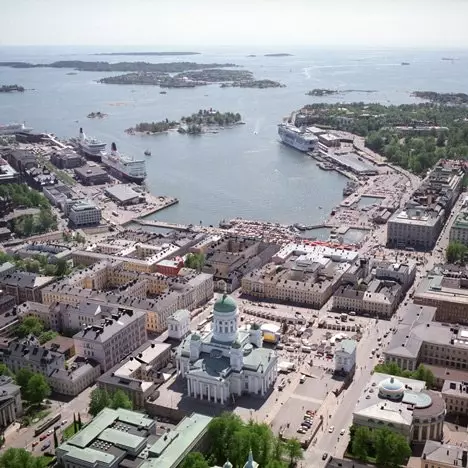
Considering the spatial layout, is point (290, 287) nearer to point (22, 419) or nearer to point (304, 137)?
point (22, 419)

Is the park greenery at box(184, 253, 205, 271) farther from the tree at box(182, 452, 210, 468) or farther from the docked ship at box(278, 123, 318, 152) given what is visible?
the docked ship at box(278, 123, 318, 152)

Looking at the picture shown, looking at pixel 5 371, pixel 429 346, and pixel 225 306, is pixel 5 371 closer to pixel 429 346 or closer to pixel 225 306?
pixel 225 306

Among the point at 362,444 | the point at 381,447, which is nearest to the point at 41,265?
the point at 362,444

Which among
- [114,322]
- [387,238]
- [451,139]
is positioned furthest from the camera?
[451,139]

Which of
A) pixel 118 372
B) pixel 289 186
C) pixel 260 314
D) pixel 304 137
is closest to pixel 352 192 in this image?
pixel 289 186

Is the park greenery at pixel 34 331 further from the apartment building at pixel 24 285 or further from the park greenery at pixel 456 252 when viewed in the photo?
the park greenery at pixel 456 252

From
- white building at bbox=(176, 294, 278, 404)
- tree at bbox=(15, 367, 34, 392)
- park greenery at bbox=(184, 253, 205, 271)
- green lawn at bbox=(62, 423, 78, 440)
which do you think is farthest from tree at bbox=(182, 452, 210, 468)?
park greenery at bbox=(184, 253, 205, 271)
